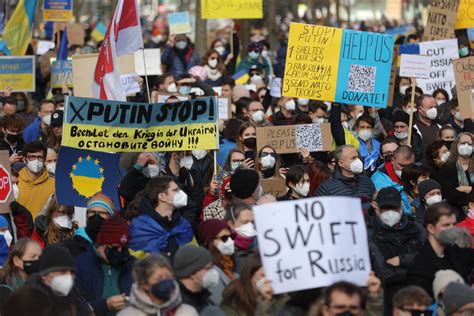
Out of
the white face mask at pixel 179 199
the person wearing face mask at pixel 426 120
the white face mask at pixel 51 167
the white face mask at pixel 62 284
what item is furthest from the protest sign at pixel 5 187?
the person wearing face mask at pixel 426 120

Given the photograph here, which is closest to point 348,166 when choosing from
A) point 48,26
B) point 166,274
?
point 166,274

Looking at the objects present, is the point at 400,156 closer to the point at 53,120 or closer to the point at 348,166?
the point at 348,166

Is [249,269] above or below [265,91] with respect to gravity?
above

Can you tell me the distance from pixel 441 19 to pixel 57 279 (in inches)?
497

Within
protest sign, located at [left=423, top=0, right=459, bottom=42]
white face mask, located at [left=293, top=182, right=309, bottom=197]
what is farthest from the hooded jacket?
protest sign, located at [left=423, top=0, right=459, bottom=42]

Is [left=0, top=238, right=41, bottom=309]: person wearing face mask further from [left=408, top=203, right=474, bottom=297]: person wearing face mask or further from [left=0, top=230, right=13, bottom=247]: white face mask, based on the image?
[left=408, top=203, right=474, bottom=297]: person wearing face mask

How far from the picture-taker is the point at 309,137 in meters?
14.8

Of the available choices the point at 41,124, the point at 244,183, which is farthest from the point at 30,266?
the point at 41,124

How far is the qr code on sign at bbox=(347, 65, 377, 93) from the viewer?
15.2m

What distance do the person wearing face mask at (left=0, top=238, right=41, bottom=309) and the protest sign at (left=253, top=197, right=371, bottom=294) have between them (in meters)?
1.89

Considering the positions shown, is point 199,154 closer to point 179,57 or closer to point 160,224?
point 160,224

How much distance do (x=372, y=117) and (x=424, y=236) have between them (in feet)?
17.8

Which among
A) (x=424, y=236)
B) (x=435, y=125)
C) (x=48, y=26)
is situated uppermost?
(x=424, y=236)

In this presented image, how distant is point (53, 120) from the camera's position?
15.3 m
